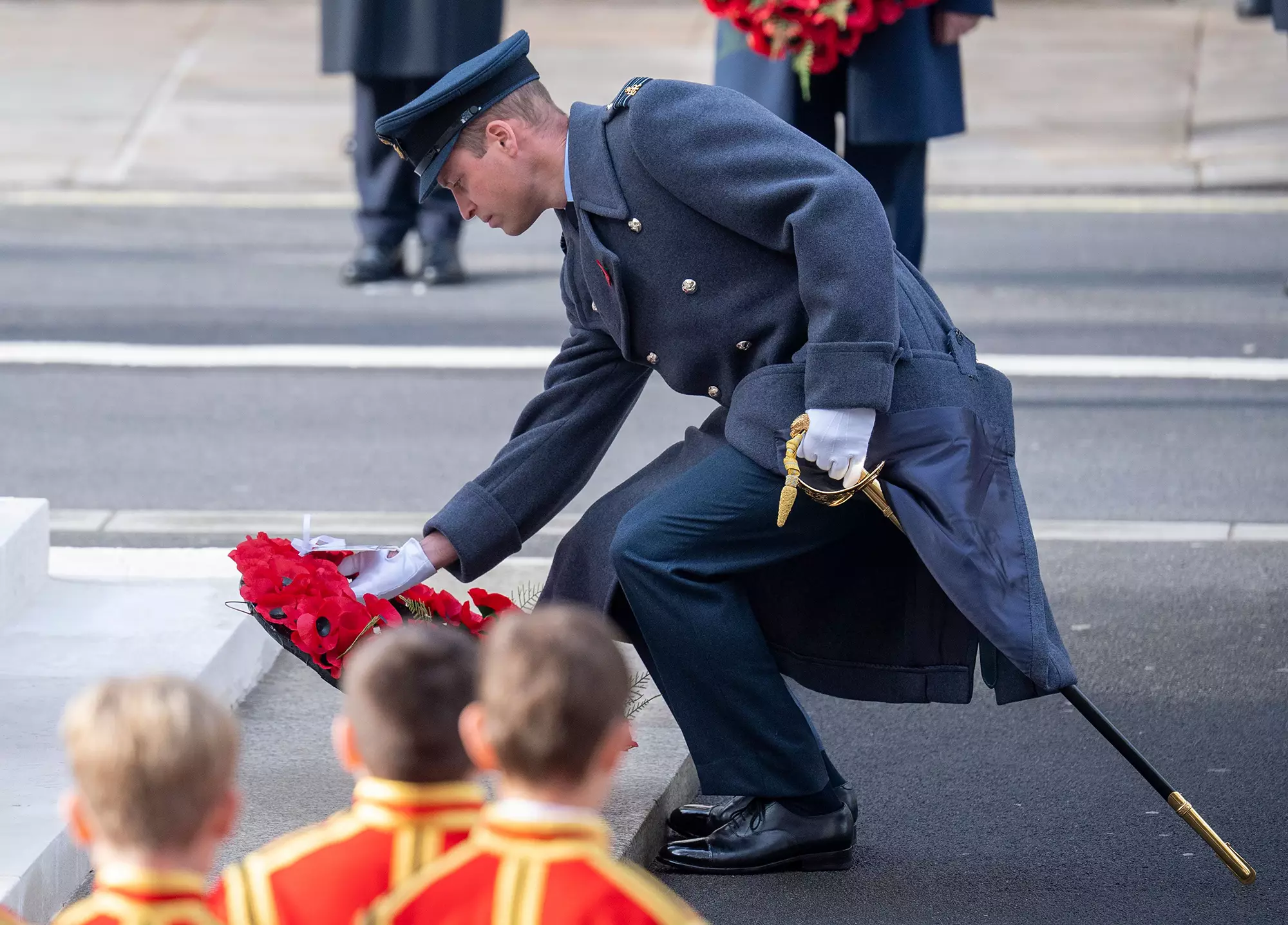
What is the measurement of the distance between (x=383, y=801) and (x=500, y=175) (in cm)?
156

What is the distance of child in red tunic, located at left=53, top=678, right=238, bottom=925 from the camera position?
1.91m

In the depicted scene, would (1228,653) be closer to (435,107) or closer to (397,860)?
(435,107)

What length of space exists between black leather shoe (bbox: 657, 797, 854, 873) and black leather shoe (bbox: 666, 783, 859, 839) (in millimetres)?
28

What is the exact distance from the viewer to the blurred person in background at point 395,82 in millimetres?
8250

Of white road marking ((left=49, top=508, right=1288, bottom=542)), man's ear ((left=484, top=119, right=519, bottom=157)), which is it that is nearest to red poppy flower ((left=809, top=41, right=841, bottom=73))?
white road marking ((left=49, top=508, right=1288, bottom=542))

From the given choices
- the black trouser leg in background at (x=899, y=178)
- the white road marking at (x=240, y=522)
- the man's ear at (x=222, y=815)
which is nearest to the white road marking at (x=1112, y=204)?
the black trouser leg in background at (x=899, y=178)

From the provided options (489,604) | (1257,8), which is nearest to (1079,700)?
(489,604)

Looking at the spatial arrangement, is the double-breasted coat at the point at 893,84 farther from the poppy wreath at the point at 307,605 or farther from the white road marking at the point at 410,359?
the poppy wreath at the point at 307,605

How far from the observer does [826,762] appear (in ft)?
11.7

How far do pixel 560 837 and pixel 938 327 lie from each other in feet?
5.57

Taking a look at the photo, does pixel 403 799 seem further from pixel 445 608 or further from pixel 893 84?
pixel 893 84

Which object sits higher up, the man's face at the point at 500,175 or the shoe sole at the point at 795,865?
the man's face at the point at 500,175

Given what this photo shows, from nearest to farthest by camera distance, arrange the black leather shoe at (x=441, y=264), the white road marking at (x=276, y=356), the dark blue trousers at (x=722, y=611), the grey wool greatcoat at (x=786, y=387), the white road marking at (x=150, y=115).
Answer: the grey wool greatcoat at (x=786, y=387) < the dark blue trousers at (x=722, y=611) < the white road marking at (x=276, y=356) < the black leather shoe at (x=441, y=264) < the white road marking at (x=150, y=115)

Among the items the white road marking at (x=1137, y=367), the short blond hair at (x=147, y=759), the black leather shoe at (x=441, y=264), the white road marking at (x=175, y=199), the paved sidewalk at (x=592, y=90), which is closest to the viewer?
the short blond hair at (x=147, y=759)
